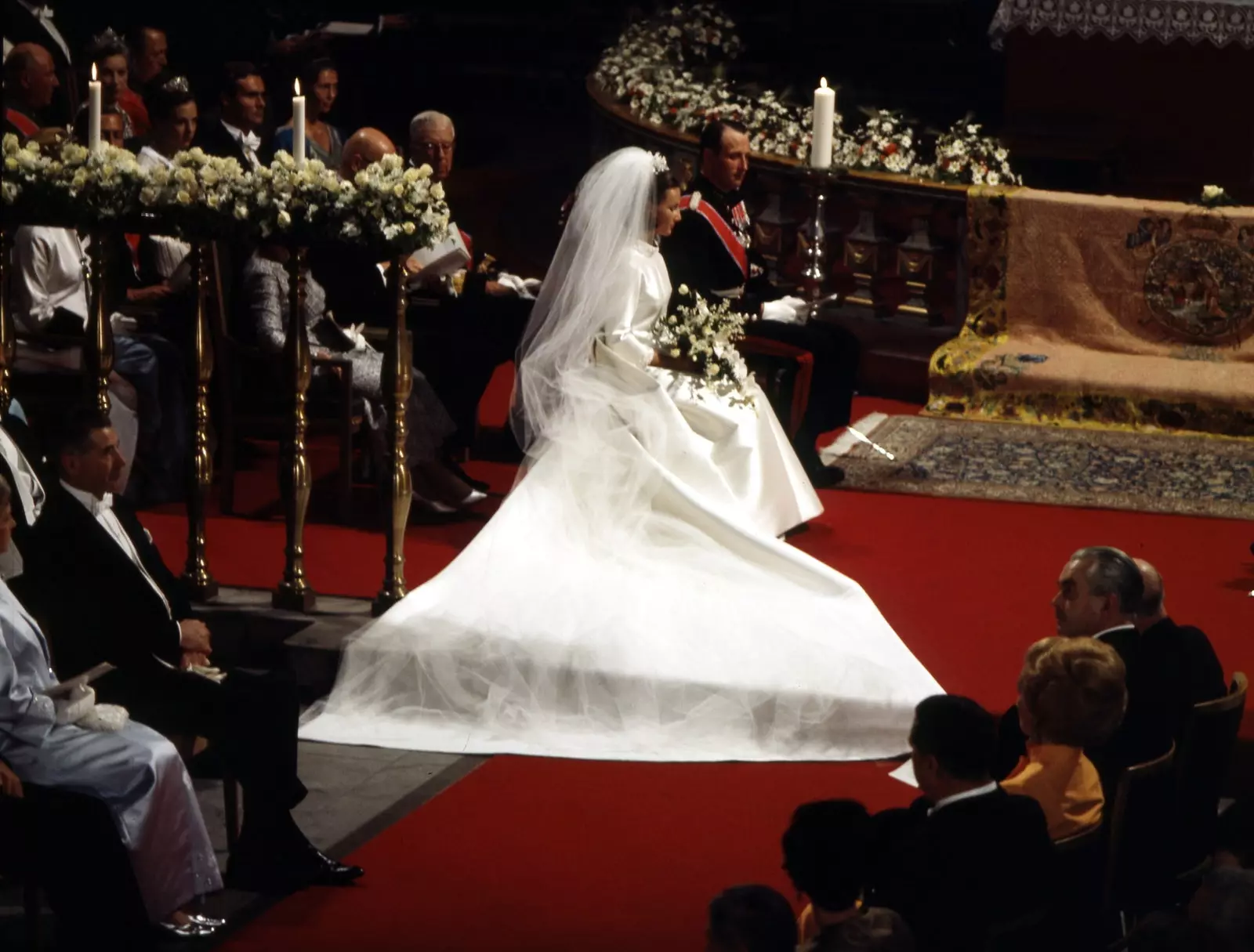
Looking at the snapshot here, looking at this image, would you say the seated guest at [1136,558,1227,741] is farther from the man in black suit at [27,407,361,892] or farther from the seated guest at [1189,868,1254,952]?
the man in black suit at [27,407,361,892]

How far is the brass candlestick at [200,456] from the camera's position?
616 centimetres

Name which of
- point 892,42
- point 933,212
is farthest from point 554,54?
point 933,212

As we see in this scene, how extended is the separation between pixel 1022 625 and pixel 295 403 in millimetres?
2420

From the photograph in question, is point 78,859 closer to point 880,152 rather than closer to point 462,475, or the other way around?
point 462,475

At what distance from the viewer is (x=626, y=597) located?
6379mm

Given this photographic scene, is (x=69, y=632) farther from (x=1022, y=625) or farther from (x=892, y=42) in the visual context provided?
(x=892, y=42)

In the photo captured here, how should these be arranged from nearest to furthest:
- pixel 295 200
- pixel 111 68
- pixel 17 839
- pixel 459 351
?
pixel 17 839
pixel 295 200
pixel 459 351
pixel 111 68

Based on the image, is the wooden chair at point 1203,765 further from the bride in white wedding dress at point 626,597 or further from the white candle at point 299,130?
the white candle at point 299,130

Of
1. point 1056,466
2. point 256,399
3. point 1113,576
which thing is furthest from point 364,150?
point 1113,576

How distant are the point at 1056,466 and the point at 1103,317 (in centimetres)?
132

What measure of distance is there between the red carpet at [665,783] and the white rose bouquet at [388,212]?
1304 mm

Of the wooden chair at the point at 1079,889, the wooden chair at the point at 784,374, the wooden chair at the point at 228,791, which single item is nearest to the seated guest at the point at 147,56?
the wooden chair at the point at 784,374

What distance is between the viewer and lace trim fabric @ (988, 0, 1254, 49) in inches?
475

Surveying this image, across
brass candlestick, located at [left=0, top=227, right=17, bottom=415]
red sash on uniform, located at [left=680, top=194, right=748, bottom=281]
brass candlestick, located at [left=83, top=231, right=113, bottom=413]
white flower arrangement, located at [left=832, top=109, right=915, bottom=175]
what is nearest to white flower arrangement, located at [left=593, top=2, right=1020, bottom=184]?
white flower arrangement, located at [left=832, top=109, right=915, bottom=175]
